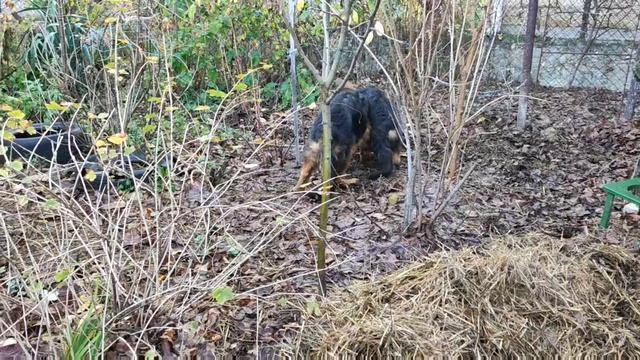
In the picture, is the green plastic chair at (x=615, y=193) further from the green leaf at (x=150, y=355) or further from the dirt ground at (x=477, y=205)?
the green leaf at (x=150, y=355)

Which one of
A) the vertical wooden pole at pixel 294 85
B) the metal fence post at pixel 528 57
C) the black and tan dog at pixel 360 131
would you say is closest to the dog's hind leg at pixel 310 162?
the black and tan dog at pixel 360 131

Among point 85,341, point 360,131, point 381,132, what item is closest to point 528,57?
point 381,132

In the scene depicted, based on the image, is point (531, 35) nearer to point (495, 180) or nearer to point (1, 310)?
point (495, 180)

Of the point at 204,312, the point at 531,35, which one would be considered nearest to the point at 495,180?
the point at 531,35

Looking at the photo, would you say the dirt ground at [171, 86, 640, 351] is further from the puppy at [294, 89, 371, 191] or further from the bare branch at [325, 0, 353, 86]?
the bare branch at [325, 0, 353, 86]

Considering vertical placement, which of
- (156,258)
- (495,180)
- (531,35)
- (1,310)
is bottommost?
(495,180)

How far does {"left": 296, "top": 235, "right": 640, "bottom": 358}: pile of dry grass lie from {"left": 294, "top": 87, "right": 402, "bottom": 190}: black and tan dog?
5.79 feet

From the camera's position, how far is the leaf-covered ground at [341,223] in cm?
287

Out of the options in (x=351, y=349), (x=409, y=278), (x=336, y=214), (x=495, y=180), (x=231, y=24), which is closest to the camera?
(x=351, y=349)

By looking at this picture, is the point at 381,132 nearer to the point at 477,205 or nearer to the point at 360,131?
the point at 360,131

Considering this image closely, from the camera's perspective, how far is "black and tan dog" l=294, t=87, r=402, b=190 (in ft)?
16.3

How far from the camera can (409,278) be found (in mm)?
3334

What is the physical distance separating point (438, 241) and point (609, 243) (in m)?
1.11

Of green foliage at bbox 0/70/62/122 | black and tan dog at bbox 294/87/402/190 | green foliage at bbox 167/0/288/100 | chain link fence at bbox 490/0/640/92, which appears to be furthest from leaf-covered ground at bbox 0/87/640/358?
green foliage at bbox 0/70/62/122
